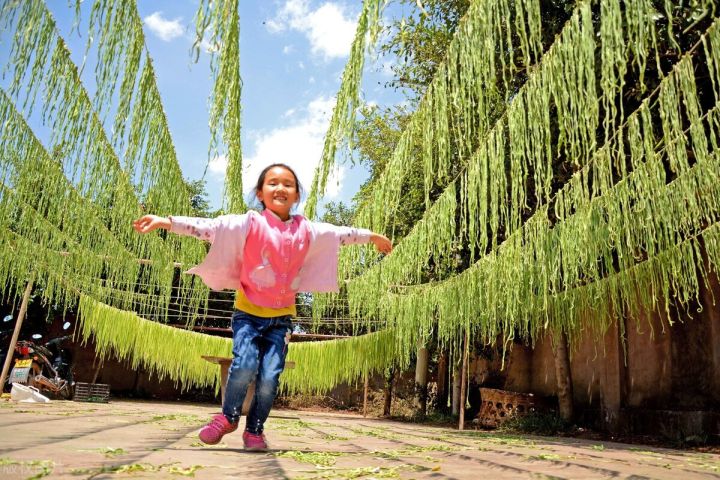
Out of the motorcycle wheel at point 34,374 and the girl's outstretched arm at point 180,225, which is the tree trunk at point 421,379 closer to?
the motorcycle wheel at point 34,374

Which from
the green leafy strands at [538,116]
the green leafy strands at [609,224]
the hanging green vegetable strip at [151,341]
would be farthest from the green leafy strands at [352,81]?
the hanging green vegetable strip at [151,341]

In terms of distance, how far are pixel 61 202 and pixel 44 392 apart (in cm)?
670

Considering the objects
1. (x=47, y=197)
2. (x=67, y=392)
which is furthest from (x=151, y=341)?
(x=47, y=197)

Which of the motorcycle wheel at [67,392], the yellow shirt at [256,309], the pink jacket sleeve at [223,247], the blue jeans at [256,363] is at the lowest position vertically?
the motorcycle wheel at [67,392]

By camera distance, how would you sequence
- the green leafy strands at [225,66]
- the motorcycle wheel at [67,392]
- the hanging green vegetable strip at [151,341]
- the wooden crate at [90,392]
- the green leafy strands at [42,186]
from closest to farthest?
the green leafy strands at [225,66] < the green leafy strands at [42,186] < the hanging green vegetable strip at [151,341] < the motorcycle wheel at [67,392] < the wooden crate at [90,392]

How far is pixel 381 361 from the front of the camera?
6.77 m

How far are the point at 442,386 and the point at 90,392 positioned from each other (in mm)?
5978

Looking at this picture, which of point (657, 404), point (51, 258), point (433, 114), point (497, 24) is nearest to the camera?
point (497, 24)

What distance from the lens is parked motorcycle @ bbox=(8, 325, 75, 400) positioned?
733cm

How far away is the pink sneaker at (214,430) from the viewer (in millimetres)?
1911

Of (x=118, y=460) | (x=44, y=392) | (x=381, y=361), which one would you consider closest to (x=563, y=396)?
(x=381, y=361)

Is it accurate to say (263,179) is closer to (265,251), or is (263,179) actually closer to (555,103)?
(265,251)

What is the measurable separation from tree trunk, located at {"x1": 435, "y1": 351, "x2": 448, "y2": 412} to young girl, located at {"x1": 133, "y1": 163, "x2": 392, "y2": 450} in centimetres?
736

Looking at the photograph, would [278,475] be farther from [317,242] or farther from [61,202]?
[61,202]
